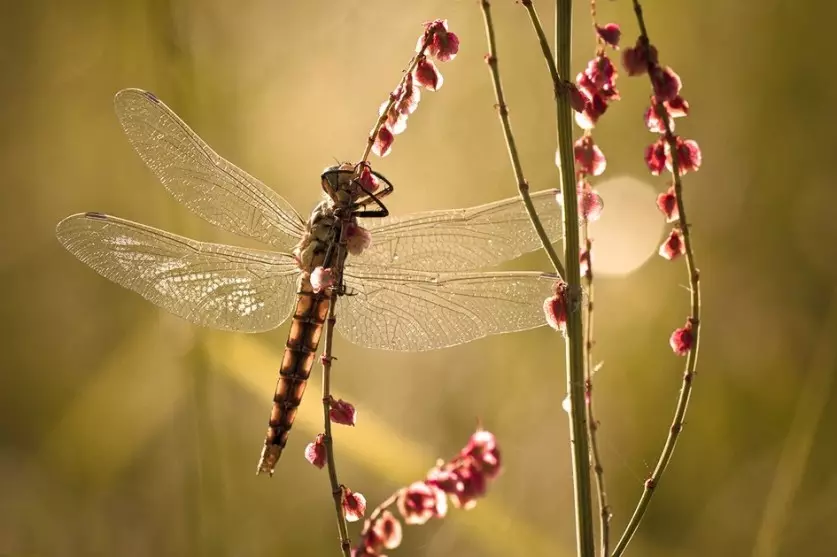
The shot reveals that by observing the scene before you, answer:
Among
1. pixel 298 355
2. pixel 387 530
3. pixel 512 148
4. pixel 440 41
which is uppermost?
pixel 440 41

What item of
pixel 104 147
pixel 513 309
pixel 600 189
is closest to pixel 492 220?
pixel 513 309

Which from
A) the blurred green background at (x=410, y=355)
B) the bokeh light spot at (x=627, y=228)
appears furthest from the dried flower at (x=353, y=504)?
the bokeh light spot at (x=627, y=228)

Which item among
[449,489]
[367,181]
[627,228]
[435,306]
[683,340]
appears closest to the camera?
[449,489]

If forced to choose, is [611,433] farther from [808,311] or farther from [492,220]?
[492,220]

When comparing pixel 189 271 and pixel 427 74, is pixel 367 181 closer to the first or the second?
pixel 427 74

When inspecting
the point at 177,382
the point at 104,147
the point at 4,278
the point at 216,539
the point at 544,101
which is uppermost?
the point at 544,101

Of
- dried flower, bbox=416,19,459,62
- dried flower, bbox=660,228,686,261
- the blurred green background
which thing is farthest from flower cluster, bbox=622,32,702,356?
the blurred green background

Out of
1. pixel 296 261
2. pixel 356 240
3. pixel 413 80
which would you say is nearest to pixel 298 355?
pixel 296 261
